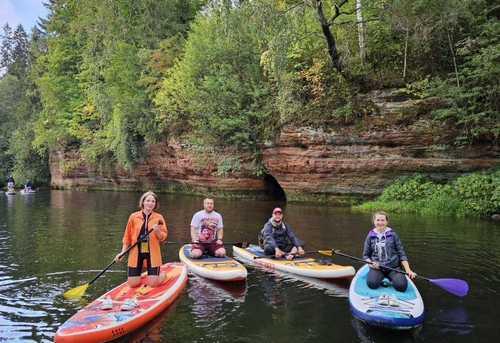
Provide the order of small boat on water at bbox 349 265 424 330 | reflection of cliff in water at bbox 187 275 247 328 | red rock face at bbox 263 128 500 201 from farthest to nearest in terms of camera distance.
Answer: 1. red rock face at bbox 263 128 500 201
2. reflection of cliff in water at bbox 187 275 247 328
3. small boat on water at bbox 349 265 424 330

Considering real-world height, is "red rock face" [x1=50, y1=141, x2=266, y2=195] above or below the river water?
above

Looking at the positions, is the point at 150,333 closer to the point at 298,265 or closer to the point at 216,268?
the point at 216,268

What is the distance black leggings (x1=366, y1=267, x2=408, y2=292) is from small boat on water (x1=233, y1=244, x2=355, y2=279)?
4.32ft

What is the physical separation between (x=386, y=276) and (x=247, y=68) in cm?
1836

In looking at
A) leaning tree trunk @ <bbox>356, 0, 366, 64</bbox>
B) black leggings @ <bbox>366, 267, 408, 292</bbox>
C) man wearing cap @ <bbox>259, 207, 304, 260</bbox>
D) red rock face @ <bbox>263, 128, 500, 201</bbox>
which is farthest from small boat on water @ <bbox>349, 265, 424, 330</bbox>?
leaning tree trunk @ <bbox>356, 0, 366, 64</bbox>

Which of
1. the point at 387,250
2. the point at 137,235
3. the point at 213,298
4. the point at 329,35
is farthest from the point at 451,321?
the point at 329,35

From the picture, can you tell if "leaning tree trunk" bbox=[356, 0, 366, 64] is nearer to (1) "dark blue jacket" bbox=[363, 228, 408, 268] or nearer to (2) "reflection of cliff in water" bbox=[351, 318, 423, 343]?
(1) "dark blue jacket" bbox=[363, 228, 408, 268]

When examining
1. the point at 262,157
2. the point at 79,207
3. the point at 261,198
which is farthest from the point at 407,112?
the point at 79,207

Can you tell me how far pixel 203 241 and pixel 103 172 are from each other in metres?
29.9

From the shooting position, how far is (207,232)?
941cm

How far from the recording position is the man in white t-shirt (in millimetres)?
9336

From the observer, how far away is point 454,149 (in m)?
17.1

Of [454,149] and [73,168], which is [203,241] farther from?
[73,168]

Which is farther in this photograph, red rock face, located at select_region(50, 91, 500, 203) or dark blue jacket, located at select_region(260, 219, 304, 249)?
red rock face, located at select_region(50, 91, 500, 203)
